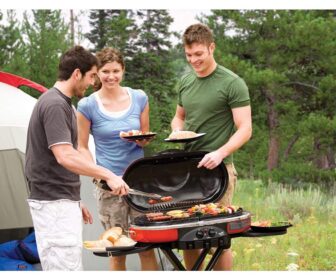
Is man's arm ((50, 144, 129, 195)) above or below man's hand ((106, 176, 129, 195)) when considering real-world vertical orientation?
above

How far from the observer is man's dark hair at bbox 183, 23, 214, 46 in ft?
9.45

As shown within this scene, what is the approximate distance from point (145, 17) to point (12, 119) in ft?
21.5

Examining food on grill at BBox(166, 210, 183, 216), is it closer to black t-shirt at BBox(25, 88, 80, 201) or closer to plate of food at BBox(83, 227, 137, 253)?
plate of food at BBox(83, 227, 137, 253)

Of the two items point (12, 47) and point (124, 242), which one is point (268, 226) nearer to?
point (124, 242)

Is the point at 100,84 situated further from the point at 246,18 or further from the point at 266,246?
the point at 246,18

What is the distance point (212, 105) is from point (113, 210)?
2.17 feet

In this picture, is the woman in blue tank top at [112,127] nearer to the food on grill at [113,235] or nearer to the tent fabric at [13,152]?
the food on grill at [113,235]

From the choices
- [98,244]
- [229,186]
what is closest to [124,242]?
[98,244]

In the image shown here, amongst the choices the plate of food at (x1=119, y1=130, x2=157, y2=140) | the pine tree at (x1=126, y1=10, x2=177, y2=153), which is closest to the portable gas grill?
the plate of food at (x1=119, y1=130, x2=157, y2=140)

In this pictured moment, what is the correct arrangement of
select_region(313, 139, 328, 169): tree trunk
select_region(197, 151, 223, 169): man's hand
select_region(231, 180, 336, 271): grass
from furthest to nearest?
select_region(313, 139, 328, 169): tree trunk
select_region(231, 180, 336, 271): grass
select_region(197, 151, 223, 169): man's hand

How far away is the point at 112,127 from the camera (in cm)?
297

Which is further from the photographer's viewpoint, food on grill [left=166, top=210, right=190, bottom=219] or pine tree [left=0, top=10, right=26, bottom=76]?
pine tree [left=0, top=10, right=26, bottom=76]

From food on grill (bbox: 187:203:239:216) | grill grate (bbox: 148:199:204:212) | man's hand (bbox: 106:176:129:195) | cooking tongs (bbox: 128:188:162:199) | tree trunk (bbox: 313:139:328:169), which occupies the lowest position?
Answer: tree trunk (bbox: 313:139:328:169)

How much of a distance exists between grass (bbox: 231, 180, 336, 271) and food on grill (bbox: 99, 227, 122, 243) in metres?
1.19
